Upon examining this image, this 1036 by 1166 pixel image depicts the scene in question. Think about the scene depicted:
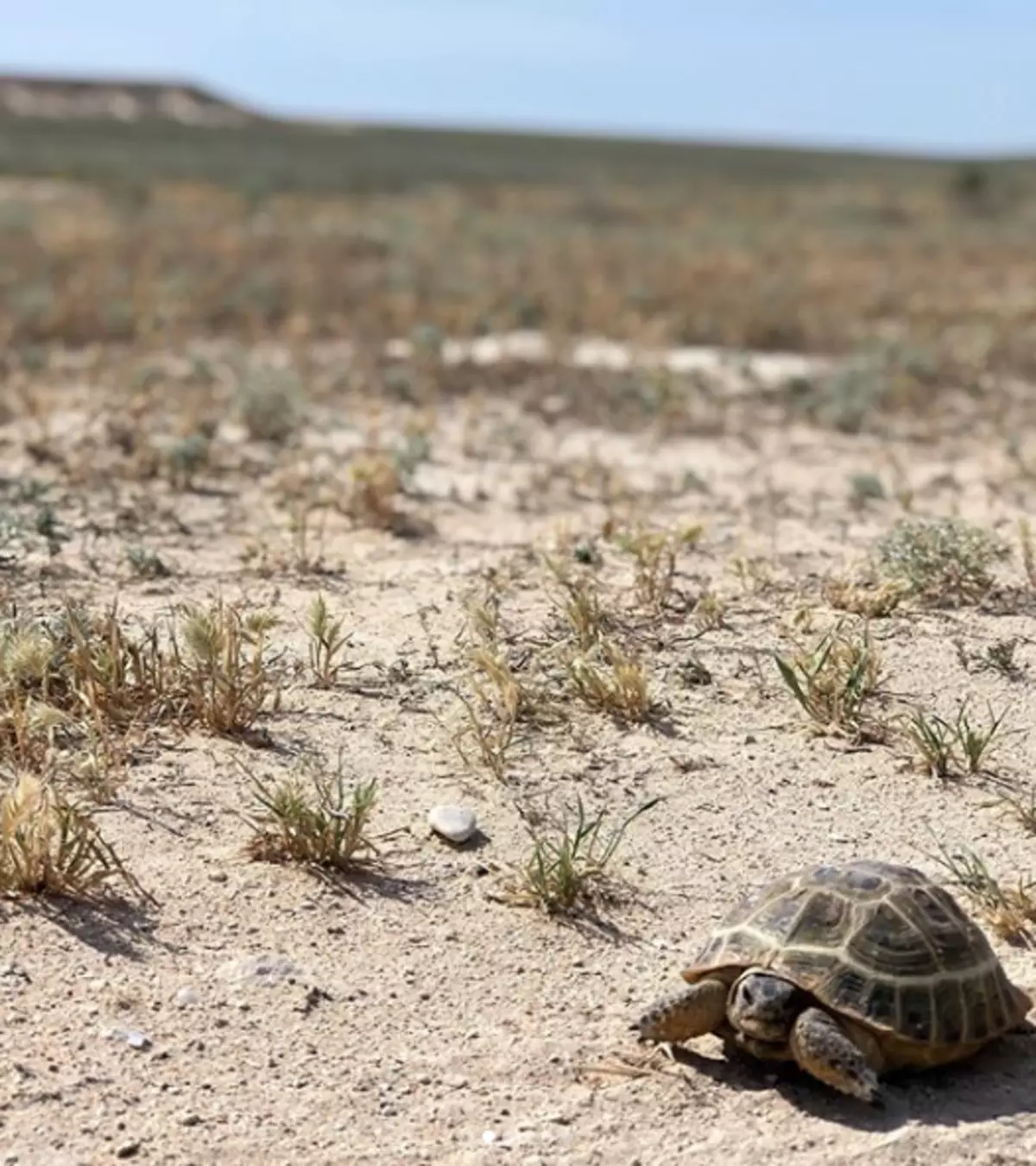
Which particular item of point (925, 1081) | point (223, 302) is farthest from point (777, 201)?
point (925, 1081)

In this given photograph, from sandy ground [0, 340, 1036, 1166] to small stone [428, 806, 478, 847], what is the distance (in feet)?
0.13

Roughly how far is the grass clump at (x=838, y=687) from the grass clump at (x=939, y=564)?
2.71 ft

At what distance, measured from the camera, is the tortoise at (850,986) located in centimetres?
341

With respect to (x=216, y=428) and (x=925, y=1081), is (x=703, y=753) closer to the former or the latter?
(x=925, y=1081)

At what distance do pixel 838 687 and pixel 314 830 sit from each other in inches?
65.1

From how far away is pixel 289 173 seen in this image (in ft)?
128

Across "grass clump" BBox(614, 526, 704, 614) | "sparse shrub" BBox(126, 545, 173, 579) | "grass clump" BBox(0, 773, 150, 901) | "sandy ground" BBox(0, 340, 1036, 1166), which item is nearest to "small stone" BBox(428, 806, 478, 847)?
"sandy ground" BBox(0, 340, 1036, 1166)

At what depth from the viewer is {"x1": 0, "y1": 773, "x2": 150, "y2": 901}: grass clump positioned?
3.97 m

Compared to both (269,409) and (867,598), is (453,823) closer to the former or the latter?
(867,598)

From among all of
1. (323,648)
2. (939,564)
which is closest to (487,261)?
(939,564)

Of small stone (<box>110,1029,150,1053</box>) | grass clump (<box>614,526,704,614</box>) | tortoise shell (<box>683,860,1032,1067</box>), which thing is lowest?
small stone (<box>110,1029,150,1053</box>)

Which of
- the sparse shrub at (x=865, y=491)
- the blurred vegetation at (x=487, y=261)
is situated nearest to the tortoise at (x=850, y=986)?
the sparse shrub at (x=865, y=491)

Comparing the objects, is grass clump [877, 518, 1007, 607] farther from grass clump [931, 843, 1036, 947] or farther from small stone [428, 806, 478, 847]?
small stone [428, 806, 478, 847]

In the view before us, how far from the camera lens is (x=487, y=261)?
1867 cm
